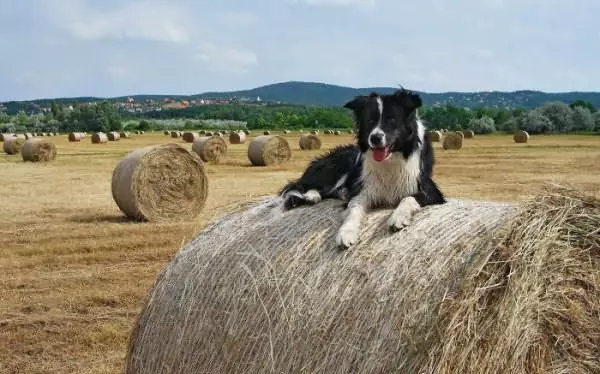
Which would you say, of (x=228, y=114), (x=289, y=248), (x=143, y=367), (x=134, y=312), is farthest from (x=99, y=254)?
(x=228, y=114)

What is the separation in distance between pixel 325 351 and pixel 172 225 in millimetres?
10149

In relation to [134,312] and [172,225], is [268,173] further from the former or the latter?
[134,312]

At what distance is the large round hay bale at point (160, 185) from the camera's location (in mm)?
14484

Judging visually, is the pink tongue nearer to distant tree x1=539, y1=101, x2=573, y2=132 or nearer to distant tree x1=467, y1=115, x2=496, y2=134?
distant tree x1=467, y1=115, x2=496, y2=134

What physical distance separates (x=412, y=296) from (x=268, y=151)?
22472 mm

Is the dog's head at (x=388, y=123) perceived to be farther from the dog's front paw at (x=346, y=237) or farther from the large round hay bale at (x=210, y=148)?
the large round hay bale at (x=210, y=148)

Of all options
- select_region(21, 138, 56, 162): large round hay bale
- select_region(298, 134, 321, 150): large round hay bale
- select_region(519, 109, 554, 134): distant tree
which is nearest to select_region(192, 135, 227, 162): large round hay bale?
select_region(21, 138, 56, 162): large round hay bale

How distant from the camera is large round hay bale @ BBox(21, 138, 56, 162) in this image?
29.8m

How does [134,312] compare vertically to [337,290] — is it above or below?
below

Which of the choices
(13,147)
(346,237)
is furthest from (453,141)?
(346,237)

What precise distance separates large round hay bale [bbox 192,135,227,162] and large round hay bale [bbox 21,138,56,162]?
5545 mm

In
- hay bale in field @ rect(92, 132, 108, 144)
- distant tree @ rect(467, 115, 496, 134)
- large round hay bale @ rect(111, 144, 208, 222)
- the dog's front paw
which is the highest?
the dog's front paw

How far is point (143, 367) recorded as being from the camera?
5293 millimetres

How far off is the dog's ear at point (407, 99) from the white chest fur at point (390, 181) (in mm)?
274
